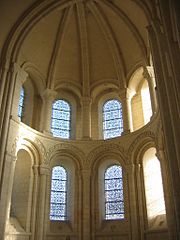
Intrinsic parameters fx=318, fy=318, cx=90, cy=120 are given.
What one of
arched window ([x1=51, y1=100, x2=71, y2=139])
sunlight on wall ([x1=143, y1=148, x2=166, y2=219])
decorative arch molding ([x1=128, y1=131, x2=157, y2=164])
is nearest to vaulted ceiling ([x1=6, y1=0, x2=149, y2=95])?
arched window ([x1=51, y1=100, x2=71, y2=139])

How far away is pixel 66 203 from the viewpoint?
17.2 m

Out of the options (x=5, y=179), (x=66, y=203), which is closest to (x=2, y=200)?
(x=5, y=179)

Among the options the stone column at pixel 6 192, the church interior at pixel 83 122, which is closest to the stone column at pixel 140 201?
the church interior at pixel 83 122

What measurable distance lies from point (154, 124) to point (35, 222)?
24.8 ft

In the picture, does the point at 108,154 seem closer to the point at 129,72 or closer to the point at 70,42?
the point at 129,72

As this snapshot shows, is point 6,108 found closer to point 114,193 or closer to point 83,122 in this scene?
point 83,122

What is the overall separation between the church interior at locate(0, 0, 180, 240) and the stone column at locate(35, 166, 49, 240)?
5cm

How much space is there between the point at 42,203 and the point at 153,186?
5.65 m

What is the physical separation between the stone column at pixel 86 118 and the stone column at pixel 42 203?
328 cm

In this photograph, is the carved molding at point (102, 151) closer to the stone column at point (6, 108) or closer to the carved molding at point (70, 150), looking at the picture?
the carved molding at point (70, 150)

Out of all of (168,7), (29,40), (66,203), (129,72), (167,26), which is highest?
(29,40)

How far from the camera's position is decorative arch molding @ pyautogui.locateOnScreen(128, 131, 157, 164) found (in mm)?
16303

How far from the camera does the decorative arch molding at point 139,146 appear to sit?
16.3 meters

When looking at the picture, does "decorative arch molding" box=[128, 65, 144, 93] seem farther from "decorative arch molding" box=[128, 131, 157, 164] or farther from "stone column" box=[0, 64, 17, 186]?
"stone column" box=[0, 64, 17, 186]
